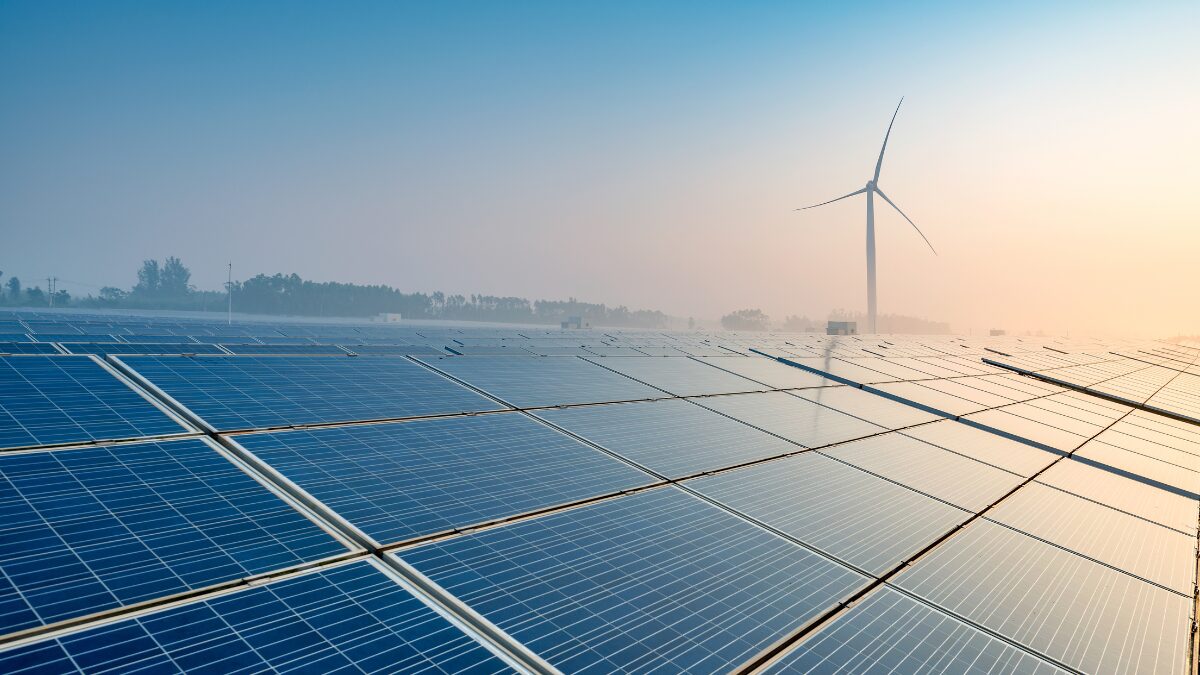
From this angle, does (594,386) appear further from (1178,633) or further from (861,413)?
(1178,633)

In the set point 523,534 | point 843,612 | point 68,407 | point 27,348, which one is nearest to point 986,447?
point 843,612

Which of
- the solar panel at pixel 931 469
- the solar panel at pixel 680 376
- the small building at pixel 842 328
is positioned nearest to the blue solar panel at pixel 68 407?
the solar panel at pixel 680 376

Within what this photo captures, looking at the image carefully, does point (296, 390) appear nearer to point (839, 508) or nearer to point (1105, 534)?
point (839, 508)

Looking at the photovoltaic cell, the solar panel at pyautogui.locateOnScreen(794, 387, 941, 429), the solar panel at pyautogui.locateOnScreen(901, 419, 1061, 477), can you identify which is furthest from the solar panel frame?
the solar panel at pyautogui.locateOnScreen(794, 387, 941, 429)

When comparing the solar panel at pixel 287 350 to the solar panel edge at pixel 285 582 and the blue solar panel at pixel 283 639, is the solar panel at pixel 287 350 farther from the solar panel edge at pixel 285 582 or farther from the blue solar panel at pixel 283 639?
the blue solar panel at pixel 283 639

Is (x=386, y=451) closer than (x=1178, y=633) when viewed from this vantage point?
No

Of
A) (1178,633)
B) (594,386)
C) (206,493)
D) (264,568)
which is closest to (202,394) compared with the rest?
(206,493)

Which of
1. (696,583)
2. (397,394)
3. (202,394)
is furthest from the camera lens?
(397,394)
